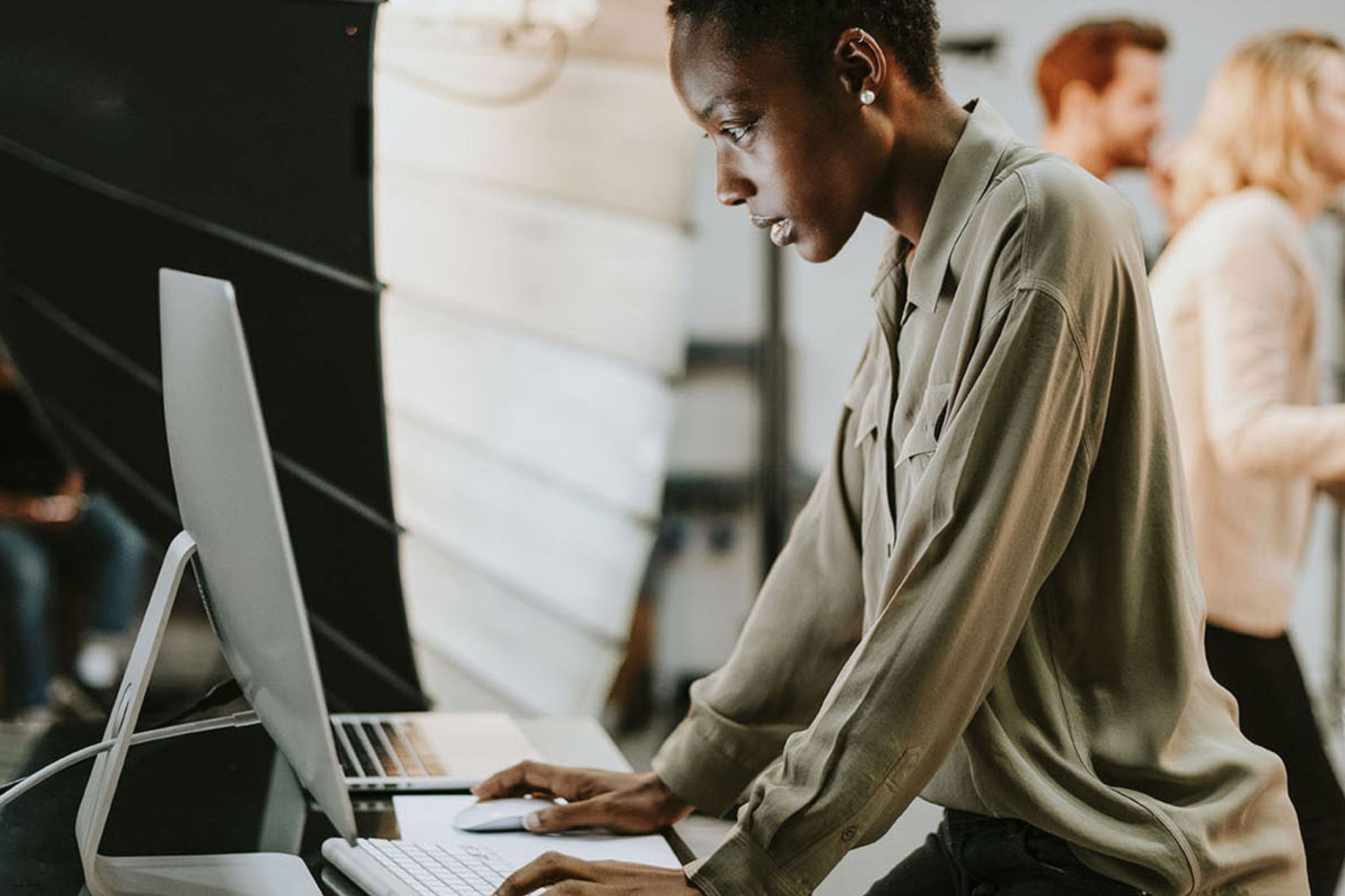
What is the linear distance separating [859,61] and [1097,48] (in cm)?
162

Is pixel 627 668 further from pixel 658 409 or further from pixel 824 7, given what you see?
pixel 824 7

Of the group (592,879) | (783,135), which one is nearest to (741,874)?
(592,879)

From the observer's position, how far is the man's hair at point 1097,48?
241 centimetres

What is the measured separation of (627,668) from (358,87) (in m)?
2.01

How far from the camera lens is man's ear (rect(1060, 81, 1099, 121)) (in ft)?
7.96

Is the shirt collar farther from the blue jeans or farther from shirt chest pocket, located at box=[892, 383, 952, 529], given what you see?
the blue jeans

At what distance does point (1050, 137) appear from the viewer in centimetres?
250

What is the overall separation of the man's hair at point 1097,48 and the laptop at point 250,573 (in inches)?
68.8

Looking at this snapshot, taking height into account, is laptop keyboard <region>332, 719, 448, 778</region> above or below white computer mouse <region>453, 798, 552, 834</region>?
below

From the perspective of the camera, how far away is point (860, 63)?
0.94 m

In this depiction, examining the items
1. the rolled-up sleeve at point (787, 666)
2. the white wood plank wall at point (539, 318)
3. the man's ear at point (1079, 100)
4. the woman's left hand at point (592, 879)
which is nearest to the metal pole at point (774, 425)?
the white wood plank wall at point (539, 318)

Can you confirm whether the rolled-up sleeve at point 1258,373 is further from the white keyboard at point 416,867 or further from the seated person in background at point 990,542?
the white keyboard at point 416,867

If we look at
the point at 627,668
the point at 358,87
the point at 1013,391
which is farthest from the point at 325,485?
the point at 627,668

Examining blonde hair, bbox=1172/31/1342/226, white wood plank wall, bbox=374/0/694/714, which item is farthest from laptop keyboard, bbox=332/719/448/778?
white wood plank wall, bbox=374/0/694/714
